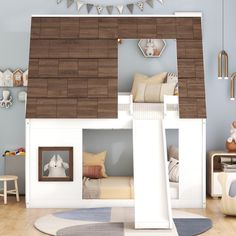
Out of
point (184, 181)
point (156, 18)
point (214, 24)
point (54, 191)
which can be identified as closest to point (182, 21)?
point (156, 18)

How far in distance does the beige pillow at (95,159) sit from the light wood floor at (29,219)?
1009 mm

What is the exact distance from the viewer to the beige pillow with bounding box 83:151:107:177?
851 cm

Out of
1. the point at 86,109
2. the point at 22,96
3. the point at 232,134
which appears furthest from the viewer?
the point at 22,96

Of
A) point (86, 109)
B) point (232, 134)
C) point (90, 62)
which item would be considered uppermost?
point (90, 62)

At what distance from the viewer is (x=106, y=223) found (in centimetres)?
673

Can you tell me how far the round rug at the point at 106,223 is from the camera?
632cm

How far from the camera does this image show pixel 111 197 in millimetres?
7887

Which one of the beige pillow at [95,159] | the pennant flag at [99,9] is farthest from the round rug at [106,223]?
the pennant flag at [99,9]

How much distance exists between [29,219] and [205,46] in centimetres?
363

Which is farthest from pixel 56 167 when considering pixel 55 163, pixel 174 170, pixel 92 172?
pixel 174 170

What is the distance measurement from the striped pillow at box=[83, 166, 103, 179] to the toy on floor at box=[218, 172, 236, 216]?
1.78 metres

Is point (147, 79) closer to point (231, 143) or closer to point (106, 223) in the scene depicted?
point (231, 143)

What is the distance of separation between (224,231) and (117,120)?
2.08 m

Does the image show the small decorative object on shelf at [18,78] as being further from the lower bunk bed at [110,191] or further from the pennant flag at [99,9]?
the lower bunk bed at [110,191]
